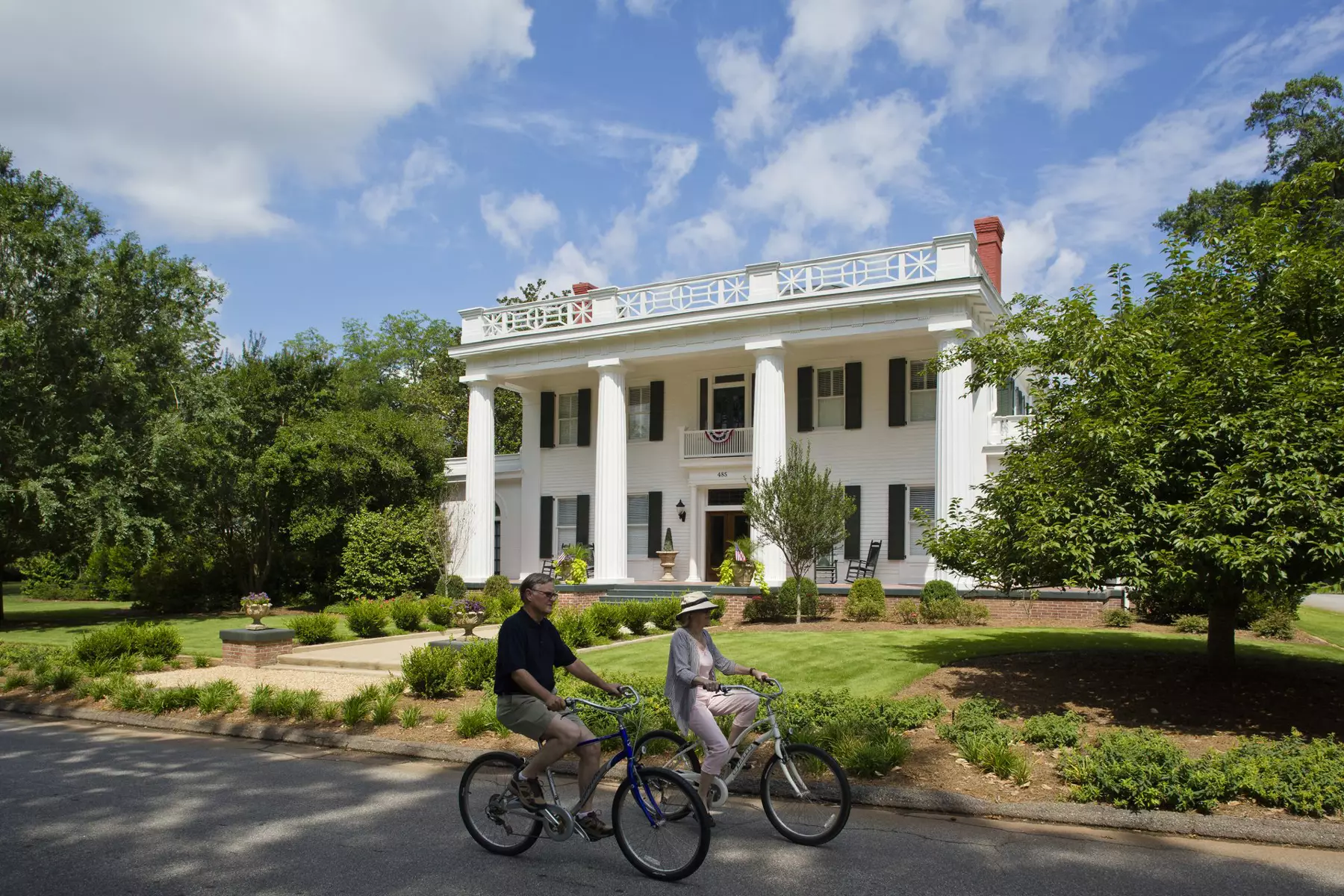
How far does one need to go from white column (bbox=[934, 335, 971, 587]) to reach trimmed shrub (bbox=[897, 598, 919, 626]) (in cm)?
238

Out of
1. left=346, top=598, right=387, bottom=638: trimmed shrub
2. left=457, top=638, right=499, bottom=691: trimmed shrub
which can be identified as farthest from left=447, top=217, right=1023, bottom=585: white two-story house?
→ left=457, top=638, right=499, bottom=691: trimmed shrub

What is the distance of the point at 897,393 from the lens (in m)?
25.5

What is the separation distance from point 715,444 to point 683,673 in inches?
859

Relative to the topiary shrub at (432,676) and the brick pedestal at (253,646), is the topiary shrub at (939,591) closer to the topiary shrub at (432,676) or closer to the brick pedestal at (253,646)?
the topiary shrub at (432,676)

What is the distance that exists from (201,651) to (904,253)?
57.4ft

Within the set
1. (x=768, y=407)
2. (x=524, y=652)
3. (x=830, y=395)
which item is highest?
(x=830, y=395)

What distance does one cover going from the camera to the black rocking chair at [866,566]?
82.1ft

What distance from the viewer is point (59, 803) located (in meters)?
7.27

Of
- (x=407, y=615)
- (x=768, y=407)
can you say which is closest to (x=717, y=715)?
(x=407, y=615)

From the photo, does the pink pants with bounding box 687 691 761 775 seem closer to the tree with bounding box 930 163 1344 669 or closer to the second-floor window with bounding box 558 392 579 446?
the tree with bounding box 930 163 1344 669

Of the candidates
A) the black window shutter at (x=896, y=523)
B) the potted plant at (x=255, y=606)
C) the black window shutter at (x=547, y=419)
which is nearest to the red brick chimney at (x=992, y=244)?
the black window shutter at (x=896, y=523)

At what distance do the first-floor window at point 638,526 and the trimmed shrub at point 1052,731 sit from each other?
20323 mm

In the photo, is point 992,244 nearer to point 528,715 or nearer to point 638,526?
point 638,526

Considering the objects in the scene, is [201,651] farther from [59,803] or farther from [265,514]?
[265,514]
